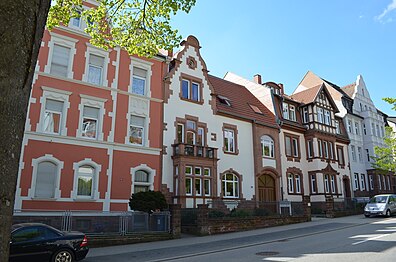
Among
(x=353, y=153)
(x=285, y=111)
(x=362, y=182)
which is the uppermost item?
(x=285, y=111)

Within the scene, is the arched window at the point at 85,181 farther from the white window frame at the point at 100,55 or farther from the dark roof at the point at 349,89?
the dark roof at the point at 349,89

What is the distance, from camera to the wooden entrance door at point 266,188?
2725 cm

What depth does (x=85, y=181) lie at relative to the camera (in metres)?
18.3

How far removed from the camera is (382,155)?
35.3 m

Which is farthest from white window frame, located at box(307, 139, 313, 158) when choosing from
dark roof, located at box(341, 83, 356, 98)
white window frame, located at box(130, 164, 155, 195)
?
white window frame, located at box(130, 164, 155, 195)

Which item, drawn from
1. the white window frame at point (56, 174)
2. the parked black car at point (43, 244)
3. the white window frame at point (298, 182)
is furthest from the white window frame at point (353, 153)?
the parked black car at point (43, 244)

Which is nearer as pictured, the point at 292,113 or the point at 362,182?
the point at 292,113

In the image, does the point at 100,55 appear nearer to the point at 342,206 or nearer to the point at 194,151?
the point at 194,151

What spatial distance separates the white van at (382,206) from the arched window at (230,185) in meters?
10.5

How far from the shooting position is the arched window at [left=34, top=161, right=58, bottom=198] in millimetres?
16656

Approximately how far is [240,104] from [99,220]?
1634cm

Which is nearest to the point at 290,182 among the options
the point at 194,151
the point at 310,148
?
the point at 310,148

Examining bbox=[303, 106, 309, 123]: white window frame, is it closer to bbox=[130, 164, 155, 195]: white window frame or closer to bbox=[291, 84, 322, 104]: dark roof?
bbox=[291, 84, 322, 104]: dark roof

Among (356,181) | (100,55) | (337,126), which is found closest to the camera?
(100,55)
